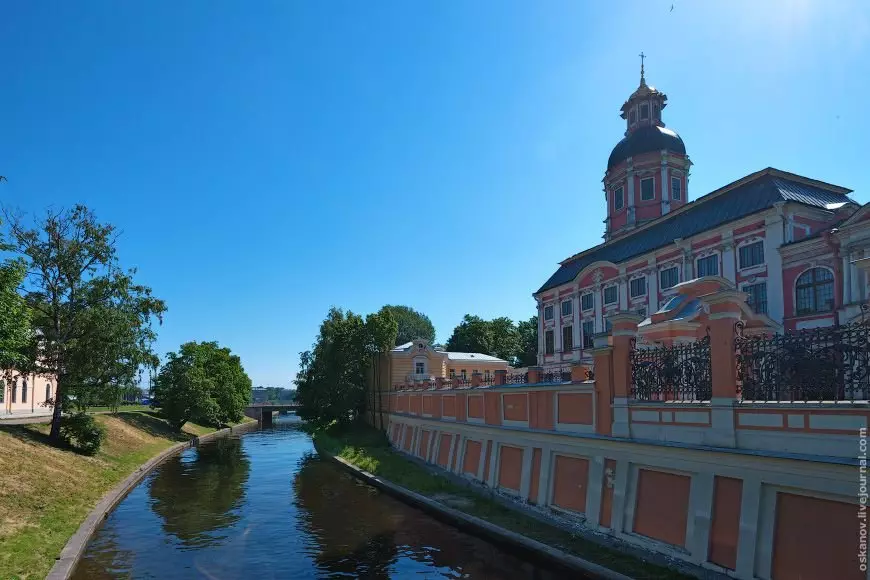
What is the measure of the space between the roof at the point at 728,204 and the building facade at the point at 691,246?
0.24 feet

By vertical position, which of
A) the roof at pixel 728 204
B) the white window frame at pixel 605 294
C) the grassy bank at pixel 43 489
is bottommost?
the grassy bank at pixel 43 489

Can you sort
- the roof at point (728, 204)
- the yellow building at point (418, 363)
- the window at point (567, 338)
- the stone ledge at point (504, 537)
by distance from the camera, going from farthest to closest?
the window at point (567, 338)
the yellow building at point (418, 363)
the roof at point (728, 204)
the stone ledge at point (504, 537)

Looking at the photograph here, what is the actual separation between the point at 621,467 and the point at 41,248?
2557cm

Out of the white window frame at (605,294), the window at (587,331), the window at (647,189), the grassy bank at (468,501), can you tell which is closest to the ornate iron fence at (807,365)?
the grassy bank at (468,501)

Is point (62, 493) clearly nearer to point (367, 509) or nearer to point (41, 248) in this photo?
point (367, 509)

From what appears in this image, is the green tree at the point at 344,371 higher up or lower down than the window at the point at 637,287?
lower down

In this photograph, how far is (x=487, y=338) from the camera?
78.1 meters

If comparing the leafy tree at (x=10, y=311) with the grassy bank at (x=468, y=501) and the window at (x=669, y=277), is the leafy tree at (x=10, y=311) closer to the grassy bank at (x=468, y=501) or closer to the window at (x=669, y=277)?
the grassy bank at (x=468, y=501)

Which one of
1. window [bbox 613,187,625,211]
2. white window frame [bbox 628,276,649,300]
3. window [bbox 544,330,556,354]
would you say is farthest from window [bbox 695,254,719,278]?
window [bbox 544,330,556,354]

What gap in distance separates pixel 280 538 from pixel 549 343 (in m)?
36.6

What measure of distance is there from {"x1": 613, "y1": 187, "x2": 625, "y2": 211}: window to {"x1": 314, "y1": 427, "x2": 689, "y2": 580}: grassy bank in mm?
26847

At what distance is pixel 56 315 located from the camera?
26.7 m

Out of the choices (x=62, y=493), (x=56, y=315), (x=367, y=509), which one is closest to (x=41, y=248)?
(x=56, y=315)

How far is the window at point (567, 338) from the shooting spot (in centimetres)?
4721
